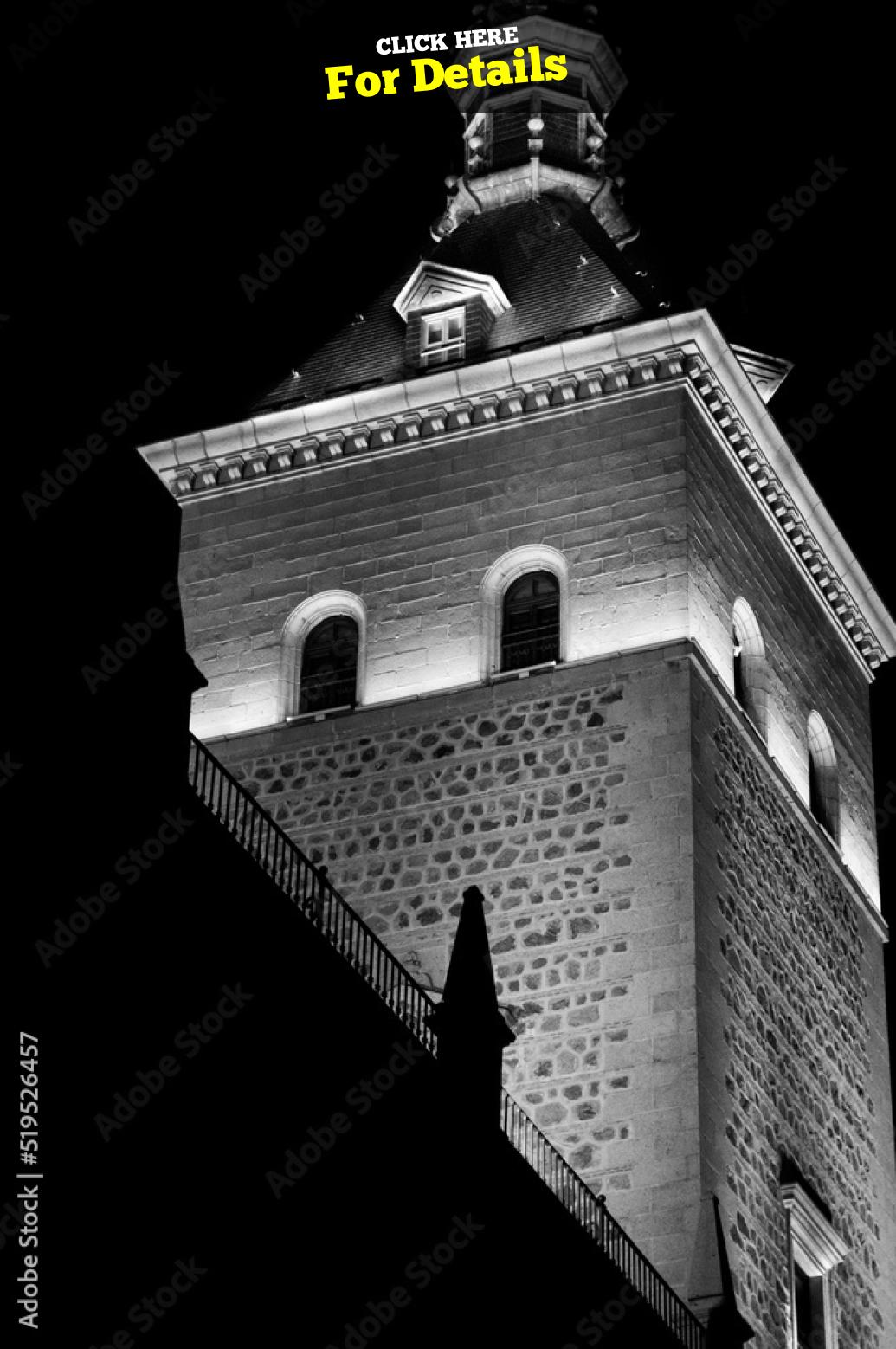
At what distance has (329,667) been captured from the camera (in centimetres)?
4209

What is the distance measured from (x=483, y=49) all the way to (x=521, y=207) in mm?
3513

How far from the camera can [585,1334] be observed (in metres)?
31.9

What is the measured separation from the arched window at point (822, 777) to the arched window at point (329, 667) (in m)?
6.27

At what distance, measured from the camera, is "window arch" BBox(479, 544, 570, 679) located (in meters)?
40.7

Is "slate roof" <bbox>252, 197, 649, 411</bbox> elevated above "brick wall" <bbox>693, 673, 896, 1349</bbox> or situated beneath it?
elevated above

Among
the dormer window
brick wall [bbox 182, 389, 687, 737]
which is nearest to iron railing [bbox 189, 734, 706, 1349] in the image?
brick wall [bbox 182, 389, 687, 737]

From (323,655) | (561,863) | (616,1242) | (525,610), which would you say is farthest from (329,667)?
(616,1242)

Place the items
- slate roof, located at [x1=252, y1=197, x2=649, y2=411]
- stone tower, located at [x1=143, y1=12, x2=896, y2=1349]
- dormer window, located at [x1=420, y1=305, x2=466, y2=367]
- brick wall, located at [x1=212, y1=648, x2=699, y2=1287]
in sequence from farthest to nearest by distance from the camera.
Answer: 1. dormer window, located at [x1=420, y1=305, x2=466, y2=367]
2. slate roof, located at [x1=252, y1=197, x2=649, y2=411]
3. stone tower, located at [x1=143, y1=12, x2=896, y2=1349]
4. brick wall, located at [x1=212, y1=648, x2=699, y2=1287]

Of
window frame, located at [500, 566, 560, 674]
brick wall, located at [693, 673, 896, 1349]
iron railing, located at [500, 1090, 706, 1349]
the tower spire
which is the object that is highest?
the tower spire

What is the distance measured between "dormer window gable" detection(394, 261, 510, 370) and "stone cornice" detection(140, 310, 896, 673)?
0.81 m

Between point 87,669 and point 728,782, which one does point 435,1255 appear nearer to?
point 87,669

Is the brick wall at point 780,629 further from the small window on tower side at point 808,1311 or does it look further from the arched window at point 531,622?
the small window on tower side at point 808,1311

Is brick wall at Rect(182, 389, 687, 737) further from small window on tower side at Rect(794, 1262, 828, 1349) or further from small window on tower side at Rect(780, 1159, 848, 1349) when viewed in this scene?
small window on tower side at Rect(794, 1262, 828, 1349)

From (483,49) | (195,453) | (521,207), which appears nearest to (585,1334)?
(195,453)
